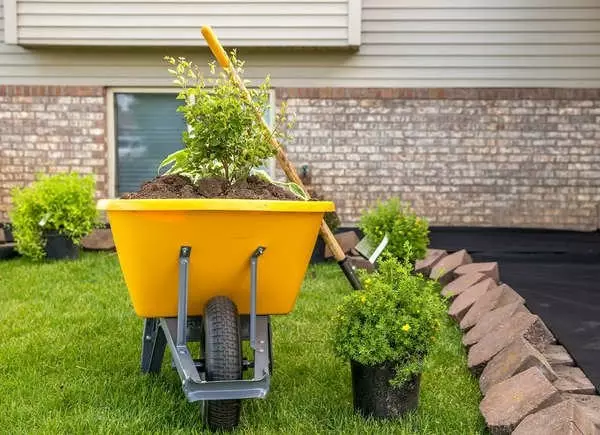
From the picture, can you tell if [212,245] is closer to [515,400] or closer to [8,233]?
[515,400]

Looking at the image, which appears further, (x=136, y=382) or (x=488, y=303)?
(x=488, y=303)

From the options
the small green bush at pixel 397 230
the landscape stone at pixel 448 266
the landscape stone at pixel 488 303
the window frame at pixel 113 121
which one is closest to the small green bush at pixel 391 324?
the landscape stone at pixel 488 303

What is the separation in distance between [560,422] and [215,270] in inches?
51.2

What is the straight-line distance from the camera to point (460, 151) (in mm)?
7738

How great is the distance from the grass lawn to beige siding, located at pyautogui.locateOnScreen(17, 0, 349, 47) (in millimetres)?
3563

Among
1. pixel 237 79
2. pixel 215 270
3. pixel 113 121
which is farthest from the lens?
pixel 113 121

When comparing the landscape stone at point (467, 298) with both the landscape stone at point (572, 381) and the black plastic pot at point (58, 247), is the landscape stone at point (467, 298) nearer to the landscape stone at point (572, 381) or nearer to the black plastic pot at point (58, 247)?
the landscape stone at point (572, 381)

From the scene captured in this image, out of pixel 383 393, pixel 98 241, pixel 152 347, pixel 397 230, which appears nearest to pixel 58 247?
pixel 98 241

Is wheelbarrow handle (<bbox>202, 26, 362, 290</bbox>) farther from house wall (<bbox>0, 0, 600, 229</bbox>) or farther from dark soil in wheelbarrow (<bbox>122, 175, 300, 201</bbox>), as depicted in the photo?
house wall (<bbox>0, 0, 600, 229</bbox>)

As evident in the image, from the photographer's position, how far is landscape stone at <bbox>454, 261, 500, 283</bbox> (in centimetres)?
475

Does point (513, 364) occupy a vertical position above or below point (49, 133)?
below

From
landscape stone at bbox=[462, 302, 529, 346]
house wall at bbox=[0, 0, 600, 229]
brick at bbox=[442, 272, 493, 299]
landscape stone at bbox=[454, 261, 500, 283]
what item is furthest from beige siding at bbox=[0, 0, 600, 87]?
landscape stone at bbox=[462, 302, 529, 346]

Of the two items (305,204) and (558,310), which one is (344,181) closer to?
(558,310)

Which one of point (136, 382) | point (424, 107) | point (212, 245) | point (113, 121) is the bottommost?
point (136, 382)
